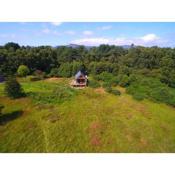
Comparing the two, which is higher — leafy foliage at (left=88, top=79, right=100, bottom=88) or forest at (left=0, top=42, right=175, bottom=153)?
forest at (left=0, top=42, right=175, bottom=153)

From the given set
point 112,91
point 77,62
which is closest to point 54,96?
point 112,91

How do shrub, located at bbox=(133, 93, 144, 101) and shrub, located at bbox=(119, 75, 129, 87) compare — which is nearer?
shrub, located at bbox=(133, 93, 144, 101)

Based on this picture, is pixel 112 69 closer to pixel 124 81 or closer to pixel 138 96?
pixel 124 81

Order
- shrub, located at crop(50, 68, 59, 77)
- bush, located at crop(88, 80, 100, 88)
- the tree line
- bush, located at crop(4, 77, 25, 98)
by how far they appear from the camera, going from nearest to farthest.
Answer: bush, located at crop(4, 77, 25, 98) < bush, located at crop(88, 80, 100, 88) < the tree line < shrub, located at crop(50, 68, 59, 77)

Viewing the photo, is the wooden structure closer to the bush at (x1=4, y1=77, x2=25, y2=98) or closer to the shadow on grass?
the bush at (x1=4, y1=77, x2=25, y2=98)

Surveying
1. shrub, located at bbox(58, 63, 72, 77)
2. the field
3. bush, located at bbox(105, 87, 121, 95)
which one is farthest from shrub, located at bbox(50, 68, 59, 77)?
bush, located at bbox(105, 87, 121, 95)
